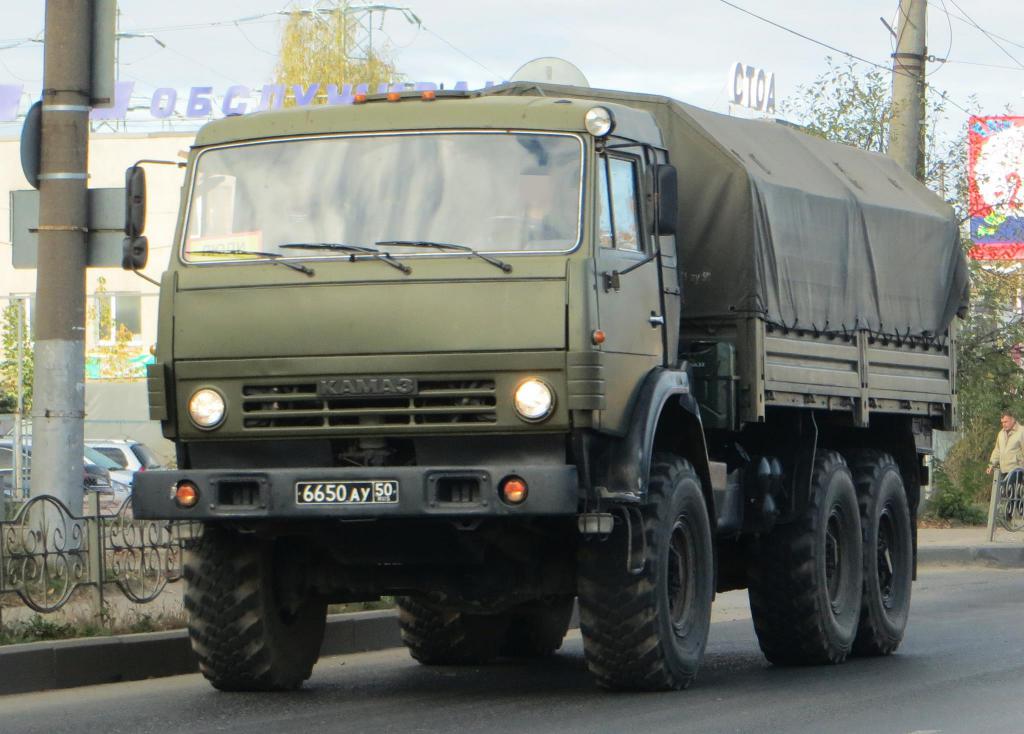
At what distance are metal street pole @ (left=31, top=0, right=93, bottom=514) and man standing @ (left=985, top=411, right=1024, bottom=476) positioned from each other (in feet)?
52.0

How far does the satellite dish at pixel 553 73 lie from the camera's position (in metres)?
11.1

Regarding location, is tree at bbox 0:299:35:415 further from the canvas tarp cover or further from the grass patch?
the grass patch

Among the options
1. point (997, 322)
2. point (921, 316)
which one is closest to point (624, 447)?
point (921, 316)

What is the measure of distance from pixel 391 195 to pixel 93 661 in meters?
2.98

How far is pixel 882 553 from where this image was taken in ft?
39.7

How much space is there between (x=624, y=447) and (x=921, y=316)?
4592 mm

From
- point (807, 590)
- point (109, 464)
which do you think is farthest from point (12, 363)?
point (807, 590)

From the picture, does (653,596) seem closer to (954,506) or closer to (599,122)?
(599,122)

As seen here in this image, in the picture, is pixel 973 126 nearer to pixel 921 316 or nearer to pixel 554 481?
pixel 921 316

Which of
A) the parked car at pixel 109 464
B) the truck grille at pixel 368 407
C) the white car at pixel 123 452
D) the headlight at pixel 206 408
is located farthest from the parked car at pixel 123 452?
the truck grille at pixel 368 407

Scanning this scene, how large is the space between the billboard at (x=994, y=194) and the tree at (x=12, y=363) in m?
30.2

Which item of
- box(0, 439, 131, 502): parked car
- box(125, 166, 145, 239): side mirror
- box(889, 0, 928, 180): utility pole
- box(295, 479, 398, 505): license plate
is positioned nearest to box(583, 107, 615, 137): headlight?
box(295, 479, 398, 505): license plate

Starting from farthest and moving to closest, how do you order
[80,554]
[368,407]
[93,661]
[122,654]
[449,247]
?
[80,554]
[122,654]
[93,661]
[449,247]
[368,407]

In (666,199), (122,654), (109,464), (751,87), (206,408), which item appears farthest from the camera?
(751,87)
